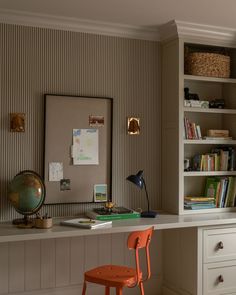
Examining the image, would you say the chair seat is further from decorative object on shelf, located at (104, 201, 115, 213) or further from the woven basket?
the woven basket

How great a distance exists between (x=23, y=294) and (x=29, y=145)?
1.17 m

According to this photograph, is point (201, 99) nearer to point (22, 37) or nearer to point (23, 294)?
point (22, 37)

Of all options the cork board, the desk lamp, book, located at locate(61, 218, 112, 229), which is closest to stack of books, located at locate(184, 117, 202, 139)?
the desk lamp

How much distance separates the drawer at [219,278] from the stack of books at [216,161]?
0.81 meters

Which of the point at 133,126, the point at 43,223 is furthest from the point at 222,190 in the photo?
the point at 43,223

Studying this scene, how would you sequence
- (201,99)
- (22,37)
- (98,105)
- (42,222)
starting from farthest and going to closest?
(201,99)
(98,105)
(22,37)
(42,222)

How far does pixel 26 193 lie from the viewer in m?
2.96

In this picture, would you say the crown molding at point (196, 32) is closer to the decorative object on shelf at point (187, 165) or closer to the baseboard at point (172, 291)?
the decorative object on shelf at point (187, 165)

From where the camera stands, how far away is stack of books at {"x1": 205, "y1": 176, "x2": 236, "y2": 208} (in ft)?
12.2

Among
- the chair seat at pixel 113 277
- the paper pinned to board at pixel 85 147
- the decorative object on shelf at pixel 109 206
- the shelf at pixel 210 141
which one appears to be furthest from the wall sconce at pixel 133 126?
the chair seat at pixel 113 277

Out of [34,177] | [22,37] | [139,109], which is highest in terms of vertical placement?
[22,37]

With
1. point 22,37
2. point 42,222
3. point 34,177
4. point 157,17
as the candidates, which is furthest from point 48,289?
point 157,17

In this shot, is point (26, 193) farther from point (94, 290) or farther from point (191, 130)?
point (191, 130)

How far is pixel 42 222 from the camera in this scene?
2.94 metres
